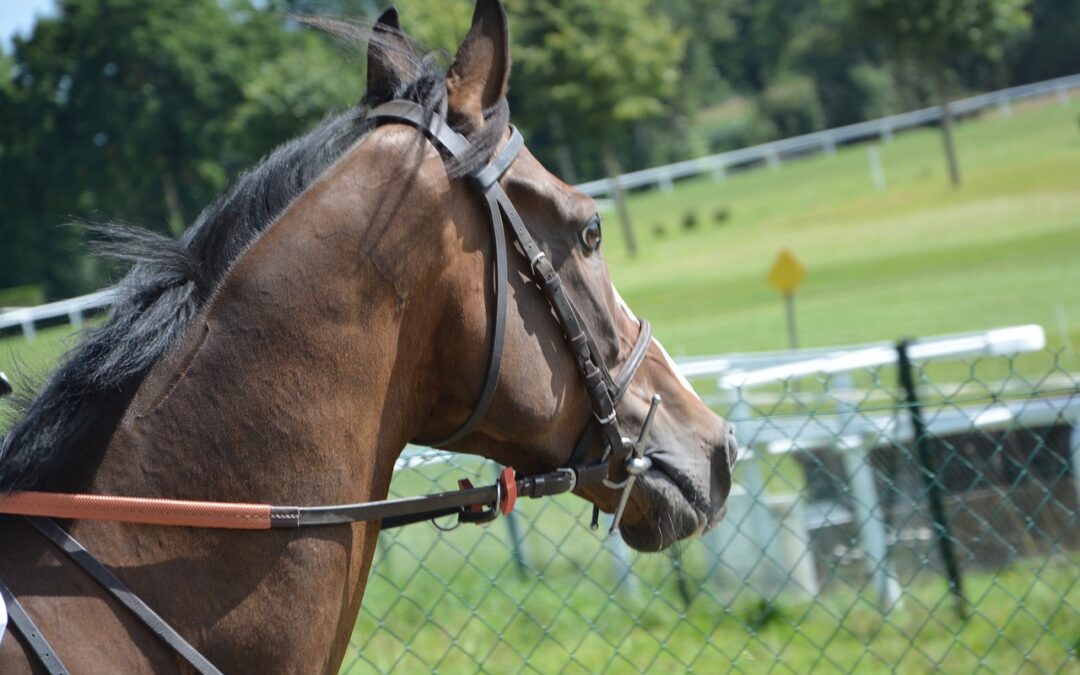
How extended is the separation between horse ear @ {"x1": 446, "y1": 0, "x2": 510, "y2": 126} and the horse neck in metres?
0.27

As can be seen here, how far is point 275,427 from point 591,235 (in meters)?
0.74

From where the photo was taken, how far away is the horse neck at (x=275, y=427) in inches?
78.6

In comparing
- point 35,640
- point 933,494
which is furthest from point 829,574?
point 35,640

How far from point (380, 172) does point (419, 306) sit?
10.3 inches

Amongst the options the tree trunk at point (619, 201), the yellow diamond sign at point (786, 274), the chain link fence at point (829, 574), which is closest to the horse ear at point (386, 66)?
the chain link fence at point (829, 574)

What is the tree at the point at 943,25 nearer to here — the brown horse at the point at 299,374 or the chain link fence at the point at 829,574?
the chain link fence at the point at 829,574

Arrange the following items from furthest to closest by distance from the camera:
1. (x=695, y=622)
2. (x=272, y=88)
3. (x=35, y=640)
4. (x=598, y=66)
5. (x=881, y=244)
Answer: (x=272, y=88), (x=598, y=66), (x=881, y=244), (x=695, y=622), (x=35, y=640)

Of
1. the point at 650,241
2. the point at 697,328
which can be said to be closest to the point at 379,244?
the point at 697,328

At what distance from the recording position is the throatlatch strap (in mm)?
1922

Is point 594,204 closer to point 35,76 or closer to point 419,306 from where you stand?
point 419,306

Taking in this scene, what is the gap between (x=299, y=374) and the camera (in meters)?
2.07

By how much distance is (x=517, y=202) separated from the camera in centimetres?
226

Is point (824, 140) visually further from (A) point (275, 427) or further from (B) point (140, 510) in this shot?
(B) point (140, 510)

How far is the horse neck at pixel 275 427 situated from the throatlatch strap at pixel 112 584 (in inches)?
1.1
